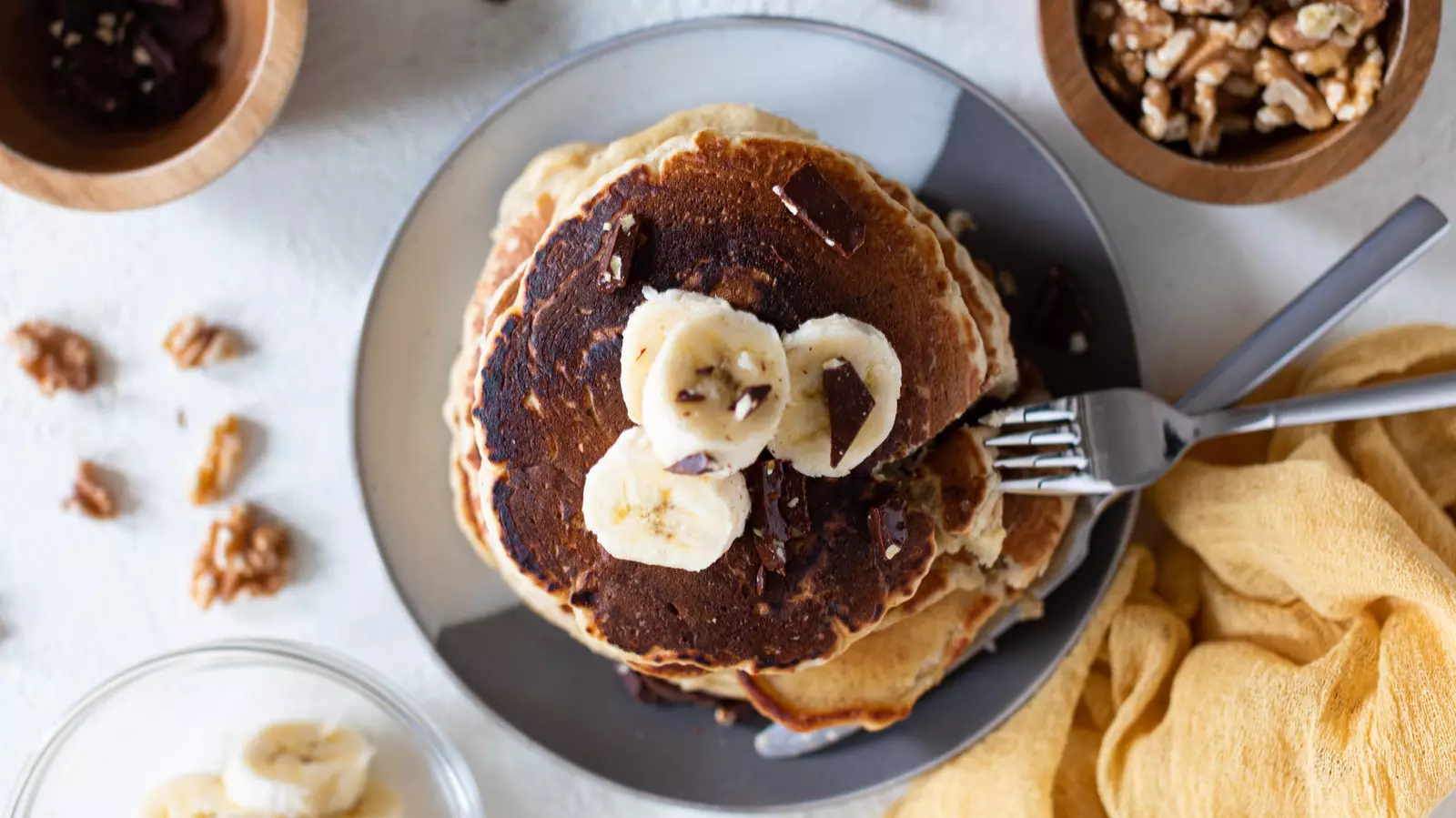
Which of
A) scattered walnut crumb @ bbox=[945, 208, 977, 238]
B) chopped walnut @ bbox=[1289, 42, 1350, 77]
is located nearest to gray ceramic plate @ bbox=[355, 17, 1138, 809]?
scattered walnut crumb @ bbox=[945, 208, 977, 238]

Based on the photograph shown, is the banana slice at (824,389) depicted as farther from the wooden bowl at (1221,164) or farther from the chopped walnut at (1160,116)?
the chopped walnut at (1160,116)

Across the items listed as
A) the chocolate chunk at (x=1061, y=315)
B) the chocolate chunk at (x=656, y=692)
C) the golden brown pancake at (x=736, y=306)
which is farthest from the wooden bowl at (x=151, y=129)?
the chocolate chunk at (x=1061, y=315)

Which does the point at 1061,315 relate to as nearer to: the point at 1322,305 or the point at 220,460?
the point at 1322,305

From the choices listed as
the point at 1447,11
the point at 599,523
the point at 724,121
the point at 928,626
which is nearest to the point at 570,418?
the point at 599,523

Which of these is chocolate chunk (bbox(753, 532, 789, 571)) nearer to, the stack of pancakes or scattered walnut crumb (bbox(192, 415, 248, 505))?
the stack of pancakes

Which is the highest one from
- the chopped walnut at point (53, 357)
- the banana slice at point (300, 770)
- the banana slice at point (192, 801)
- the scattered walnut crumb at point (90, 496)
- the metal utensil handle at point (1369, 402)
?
the metal utensil handle at point (1369, 402)

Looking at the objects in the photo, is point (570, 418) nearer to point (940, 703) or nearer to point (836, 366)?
point (836, 366)
